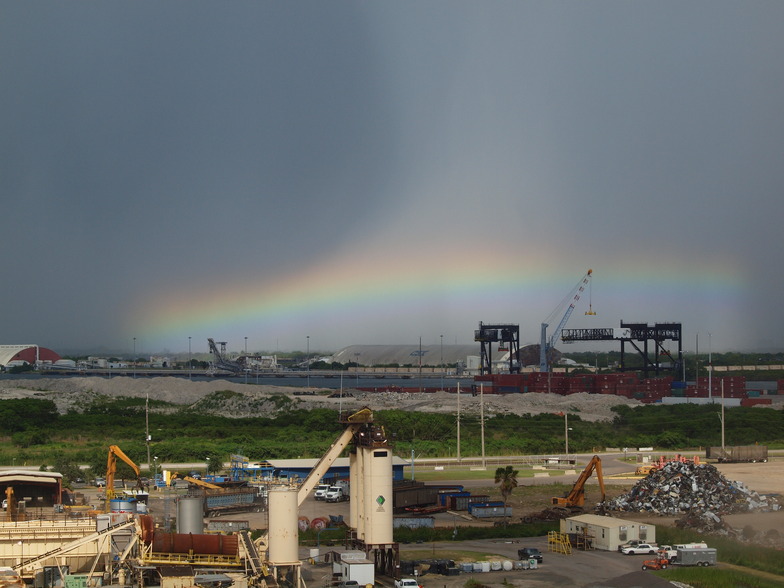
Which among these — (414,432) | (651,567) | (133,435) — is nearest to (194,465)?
(133,435)

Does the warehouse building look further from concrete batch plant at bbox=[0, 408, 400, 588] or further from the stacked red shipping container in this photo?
the stacked red shipping container

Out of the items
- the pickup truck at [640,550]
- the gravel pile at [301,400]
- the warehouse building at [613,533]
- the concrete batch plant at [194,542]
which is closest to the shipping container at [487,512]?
the warehouse building at [613,533]

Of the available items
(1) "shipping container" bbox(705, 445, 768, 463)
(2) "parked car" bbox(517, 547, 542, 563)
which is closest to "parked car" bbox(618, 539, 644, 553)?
(2) "parked car" bbox(517, 547, 542, 563)

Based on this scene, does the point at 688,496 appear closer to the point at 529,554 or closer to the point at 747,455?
the point at 529,554

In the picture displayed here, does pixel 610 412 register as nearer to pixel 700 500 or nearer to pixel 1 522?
pixel 700 500

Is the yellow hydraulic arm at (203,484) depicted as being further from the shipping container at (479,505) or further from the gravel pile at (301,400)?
the gravel pile at (301,400)
